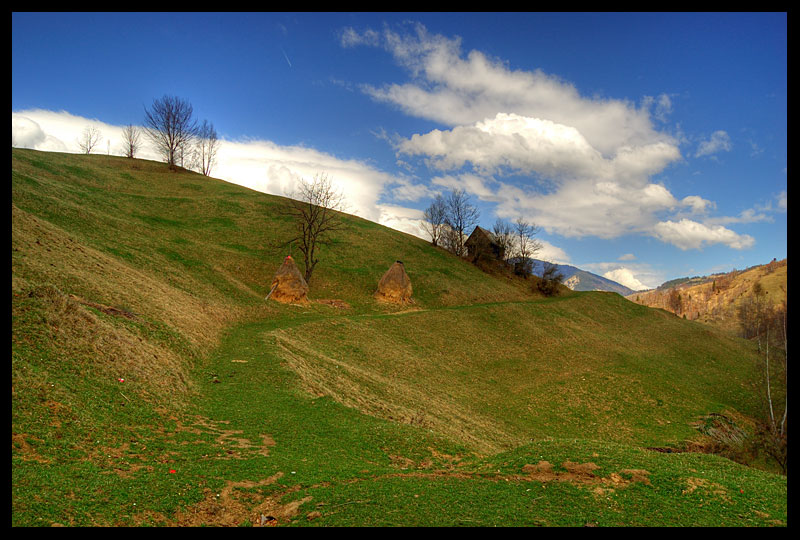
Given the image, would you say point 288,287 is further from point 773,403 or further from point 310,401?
point 773,403

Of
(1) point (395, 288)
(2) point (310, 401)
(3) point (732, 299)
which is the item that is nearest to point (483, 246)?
(1) point (395, 288)

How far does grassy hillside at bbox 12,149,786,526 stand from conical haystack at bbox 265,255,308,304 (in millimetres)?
2361

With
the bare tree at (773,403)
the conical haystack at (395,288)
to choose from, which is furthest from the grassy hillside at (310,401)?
the conical haystack at (395,288)

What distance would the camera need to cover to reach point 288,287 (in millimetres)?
36781

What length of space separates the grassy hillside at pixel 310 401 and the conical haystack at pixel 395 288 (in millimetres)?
1981

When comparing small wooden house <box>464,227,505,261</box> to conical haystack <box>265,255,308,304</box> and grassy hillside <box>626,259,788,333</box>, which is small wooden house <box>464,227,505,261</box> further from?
grassy hillside <box>626,259,788,333</box>

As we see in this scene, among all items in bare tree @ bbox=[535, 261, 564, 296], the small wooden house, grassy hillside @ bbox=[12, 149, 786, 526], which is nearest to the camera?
grassy hillside @ bbox=[12, 149, 786, 526]

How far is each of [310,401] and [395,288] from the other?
28185 millimetres

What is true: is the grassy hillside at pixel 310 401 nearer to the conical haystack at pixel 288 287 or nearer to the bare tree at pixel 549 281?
the conical haystack at pixel 288 287

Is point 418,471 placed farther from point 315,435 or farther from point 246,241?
point 246,241

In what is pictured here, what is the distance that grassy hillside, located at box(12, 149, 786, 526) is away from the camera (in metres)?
8.24

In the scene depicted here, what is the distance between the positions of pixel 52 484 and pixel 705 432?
121 ft

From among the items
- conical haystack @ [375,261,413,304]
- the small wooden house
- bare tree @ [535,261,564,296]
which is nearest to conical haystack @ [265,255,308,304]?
conical haystack @ [375,261,413,304]

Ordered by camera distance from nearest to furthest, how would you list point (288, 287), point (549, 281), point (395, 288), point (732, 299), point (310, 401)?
point (310, 401), point (288, 287), point (395, 288), point (549, 281), point (732, 299)
